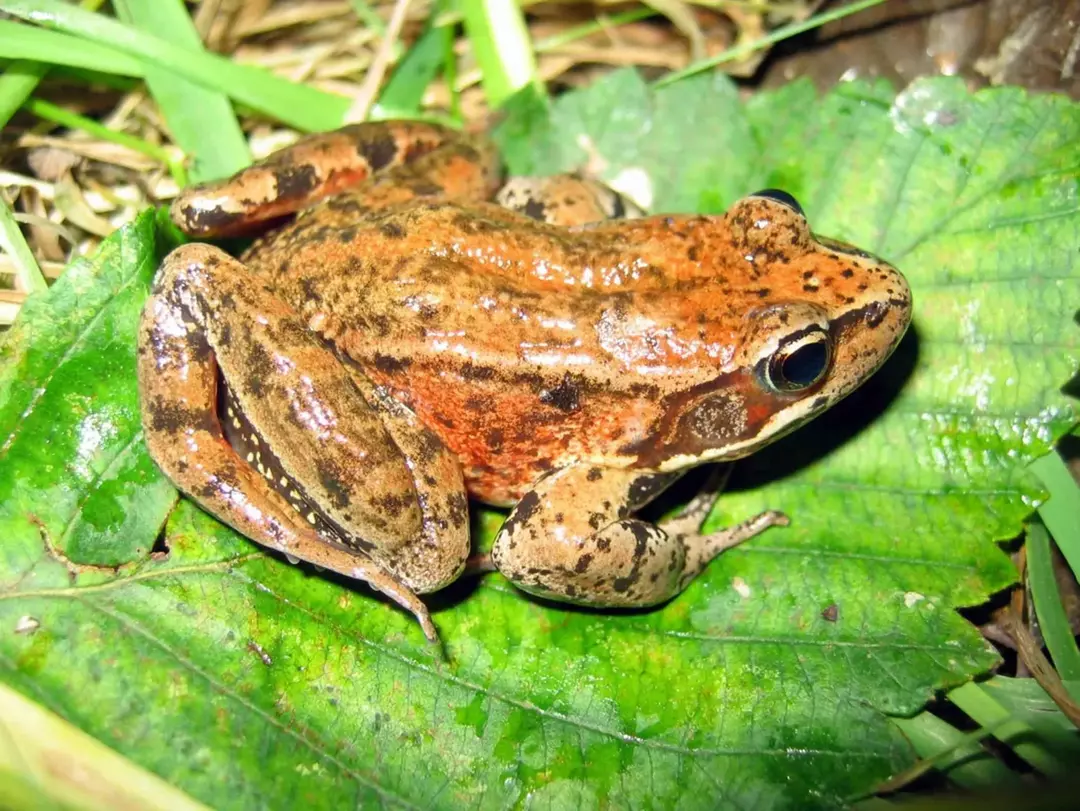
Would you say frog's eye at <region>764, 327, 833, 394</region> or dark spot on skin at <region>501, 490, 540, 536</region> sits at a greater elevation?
frog's eye at <region>764, 327, 833, 394</region>

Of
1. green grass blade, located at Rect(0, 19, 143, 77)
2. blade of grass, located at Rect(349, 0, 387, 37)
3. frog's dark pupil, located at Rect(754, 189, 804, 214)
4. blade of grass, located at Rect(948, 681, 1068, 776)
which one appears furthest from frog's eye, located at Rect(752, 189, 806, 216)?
green grass blade, located at Rect(0, 19, 143, 77)

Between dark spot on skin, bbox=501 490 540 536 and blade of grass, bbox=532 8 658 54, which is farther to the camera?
blade of grass, bbox=532 8 658 54

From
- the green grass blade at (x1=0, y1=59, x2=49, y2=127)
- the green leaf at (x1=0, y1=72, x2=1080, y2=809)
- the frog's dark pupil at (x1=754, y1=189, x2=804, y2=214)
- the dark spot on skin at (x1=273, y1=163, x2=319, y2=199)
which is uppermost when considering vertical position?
the green grass blade at (x1=0, y1=59, x2=49, y2=127)

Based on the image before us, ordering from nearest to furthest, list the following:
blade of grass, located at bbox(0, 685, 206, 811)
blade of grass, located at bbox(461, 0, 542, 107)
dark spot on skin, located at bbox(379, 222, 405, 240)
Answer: blade of grass, located at bbox(0, 685, 206, 811) < dark spot on skin, located at bbox(379, 222, 405, 240) < blade of grass, located at bbox(461, 0, 542, 107)

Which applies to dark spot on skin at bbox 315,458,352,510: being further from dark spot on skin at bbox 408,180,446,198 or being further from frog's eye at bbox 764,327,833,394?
frog's eye at bbox 764,327,833,394

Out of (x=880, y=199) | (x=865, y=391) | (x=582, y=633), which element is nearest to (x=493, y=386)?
(x=582, y=633)

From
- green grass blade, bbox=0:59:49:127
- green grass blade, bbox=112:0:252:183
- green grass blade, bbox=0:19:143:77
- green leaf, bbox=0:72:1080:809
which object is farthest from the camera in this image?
green grass blade, bbox=112:0:252:183

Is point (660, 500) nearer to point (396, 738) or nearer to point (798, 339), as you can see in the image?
point (798, 339)
